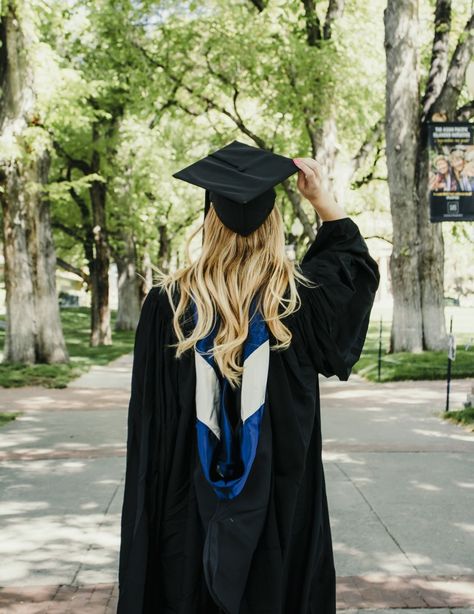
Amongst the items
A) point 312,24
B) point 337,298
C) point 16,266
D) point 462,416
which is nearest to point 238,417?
point 337,298

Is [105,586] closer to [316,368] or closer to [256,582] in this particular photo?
[256,582]

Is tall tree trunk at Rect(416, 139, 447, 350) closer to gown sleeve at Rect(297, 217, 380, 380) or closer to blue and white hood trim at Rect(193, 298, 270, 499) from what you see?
gown sleeve at Rect(297, 217, 380, 380)

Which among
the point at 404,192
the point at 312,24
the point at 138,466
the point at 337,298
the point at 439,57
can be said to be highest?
the point at 312,24

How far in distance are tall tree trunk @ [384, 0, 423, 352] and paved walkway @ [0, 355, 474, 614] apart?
17.8 feet

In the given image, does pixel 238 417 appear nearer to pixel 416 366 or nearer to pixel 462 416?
pixel 462 416

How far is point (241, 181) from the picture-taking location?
2.62 metres

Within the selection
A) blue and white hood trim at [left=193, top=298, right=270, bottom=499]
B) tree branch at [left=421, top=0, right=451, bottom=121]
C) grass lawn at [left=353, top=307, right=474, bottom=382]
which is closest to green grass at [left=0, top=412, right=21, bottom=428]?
grass lawn at [left=353, top=307, right=474, bottom=382]

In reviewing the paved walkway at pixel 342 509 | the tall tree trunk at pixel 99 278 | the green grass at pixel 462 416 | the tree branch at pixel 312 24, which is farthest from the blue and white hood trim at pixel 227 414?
the tall tree trunk at pixel 99 278

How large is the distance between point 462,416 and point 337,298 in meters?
6.92

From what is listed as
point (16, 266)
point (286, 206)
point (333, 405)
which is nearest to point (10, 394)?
point (16, 266)

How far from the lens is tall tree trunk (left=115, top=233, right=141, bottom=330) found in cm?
2875

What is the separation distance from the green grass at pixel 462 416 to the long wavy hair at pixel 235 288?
666 cm

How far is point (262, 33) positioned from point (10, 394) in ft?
35.2

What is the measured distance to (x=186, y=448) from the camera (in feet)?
8.60
